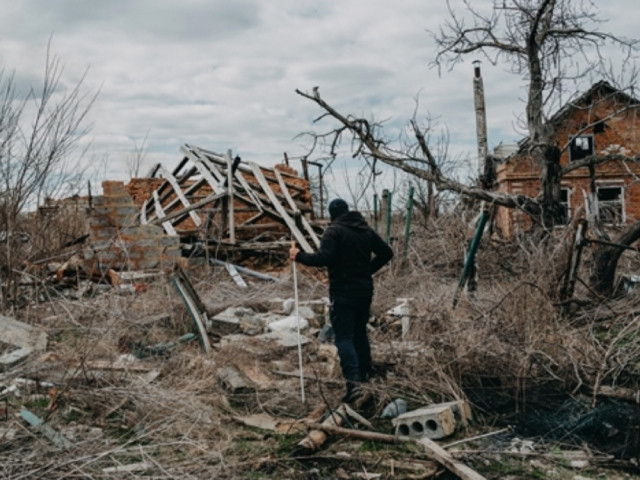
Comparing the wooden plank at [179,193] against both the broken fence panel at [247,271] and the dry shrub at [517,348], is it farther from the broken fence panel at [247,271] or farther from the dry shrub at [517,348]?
the dry shrub at [517,348]

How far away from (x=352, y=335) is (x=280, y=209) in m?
8.36

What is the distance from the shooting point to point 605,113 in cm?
2745

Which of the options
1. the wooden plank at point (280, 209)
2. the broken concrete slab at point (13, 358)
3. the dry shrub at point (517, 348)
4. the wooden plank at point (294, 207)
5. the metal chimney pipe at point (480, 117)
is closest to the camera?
the dry shrub at point (517, 348)

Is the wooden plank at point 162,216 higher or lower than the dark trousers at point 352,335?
higher

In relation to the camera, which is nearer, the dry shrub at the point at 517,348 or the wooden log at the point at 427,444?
the wooden log at the point at 427,444

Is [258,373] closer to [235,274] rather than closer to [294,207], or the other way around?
[235,274]

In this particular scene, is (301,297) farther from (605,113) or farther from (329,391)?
(605,113)

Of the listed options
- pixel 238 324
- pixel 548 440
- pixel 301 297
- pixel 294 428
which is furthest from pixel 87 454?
pixel 301 297

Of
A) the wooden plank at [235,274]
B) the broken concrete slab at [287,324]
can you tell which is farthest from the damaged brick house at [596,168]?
the broken concrete slab at [287,324]

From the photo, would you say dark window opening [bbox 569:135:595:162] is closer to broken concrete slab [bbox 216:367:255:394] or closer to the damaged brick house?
the damaged brick house

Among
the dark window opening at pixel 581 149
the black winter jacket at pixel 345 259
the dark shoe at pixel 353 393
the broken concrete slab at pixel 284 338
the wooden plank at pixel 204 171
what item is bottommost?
the dark shoe at pixel 353 393

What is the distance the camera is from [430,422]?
16.6 feet

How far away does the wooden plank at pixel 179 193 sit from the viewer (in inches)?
570

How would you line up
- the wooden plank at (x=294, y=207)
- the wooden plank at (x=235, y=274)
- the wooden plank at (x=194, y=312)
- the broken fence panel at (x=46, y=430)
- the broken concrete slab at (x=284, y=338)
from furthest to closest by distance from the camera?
the wooden plank at (x=294, y=207) → the wooden plank at (x=235, y=274) → the broken concrete slab at (x=284, y=338) → the wooden plank at (x=194, y=312) → the broken fence panel at (x=46, y=430)
